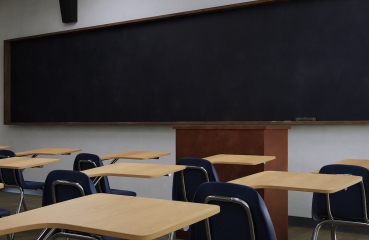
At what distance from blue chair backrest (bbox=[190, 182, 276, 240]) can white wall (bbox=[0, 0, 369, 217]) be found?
11.3ft

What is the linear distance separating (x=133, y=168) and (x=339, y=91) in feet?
8.71

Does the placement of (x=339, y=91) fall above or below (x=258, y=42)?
below

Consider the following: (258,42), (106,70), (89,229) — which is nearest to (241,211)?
(89,229)

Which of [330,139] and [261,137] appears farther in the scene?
[330,139]

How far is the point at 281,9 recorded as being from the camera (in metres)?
5.59

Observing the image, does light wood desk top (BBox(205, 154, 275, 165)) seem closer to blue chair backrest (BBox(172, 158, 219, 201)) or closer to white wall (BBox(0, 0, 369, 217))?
blue chair backrest (BBox(172, 158, 219, 201))

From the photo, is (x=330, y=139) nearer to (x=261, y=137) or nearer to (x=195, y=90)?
(x=261, y=137)

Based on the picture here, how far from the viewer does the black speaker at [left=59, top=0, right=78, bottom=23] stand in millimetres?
7625

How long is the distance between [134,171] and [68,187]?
28.9 inches

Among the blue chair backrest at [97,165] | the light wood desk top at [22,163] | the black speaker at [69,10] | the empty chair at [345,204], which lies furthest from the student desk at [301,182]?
the black speaker at [69,10]

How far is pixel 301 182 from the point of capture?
2.72 m

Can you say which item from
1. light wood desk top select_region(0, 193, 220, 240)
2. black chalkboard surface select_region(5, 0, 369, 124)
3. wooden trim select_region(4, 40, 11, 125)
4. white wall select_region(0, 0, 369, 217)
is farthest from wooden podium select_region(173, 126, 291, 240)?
wooden trim select_region(4, 40, 11, 125)

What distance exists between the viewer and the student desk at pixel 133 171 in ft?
10.6

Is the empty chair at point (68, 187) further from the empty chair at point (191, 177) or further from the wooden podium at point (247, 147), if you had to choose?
the wooden podium at point (247, 147)
